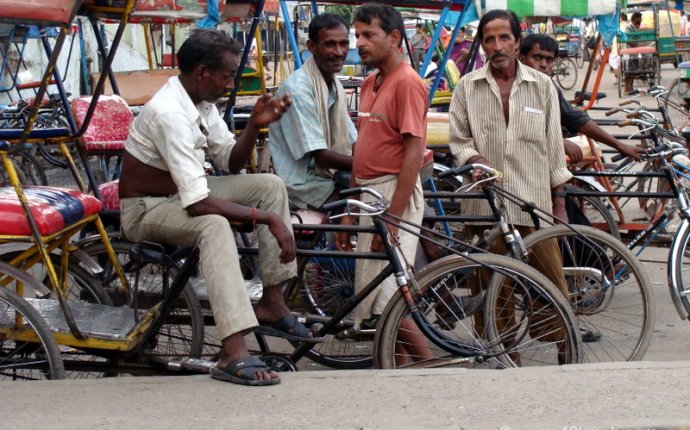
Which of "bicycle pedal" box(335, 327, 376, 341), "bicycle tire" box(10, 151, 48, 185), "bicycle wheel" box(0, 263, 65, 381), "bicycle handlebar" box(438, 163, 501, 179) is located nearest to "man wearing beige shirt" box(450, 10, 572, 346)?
"bicycle handlebar" box(438, 163, 501, 179)

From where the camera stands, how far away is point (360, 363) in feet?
15.0

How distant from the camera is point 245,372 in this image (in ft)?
12.5

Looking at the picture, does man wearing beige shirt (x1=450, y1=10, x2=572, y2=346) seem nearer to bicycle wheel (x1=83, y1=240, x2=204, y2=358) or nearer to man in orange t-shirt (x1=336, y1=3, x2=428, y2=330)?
man in orange t-shirt (x1=336, y1=3, x2=428, y2=330)

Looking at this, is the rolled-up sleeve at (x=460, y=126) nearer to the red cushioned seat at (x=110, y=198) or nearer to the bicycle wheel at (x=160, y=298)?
the bicycle wheel at (x=160, y=298)

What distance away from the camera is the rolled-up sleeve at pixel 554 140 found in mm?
4621

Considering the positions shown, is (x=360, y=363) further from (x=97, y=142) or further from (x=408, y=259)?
(x=97, y=142)

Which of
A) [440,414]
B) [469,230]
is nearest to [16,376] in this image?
[440,414]

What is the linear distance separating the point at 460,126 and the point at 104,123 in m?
2.37

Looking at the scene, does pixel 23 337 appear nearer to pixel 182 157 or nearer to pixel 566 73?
pixel 182 157

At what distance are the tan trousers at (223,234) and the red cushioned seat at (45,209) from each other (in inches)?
8.7

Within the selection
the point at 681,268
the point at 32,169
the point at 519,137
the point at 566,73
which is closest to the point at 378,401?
the point at 519,137

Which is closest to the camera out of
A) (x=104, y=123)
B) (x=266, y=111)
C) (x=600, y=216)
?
(x=266, y=111)

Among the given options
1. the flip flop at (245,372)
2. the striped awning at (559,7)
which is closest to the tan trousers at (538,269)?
the flip flop at (245,372)

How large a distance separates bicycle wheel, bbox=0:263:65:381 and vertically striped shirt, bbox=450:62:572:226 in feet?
6.48
